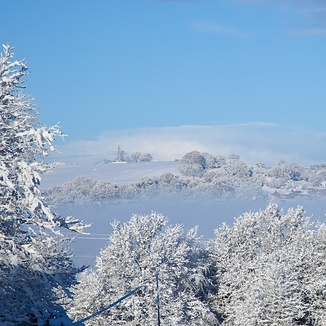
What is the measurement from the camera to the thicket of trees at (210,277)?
3438cm

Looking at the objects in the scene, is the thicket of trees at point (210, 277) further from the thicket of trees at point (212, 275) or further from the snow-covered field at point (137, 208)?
the snow-covered field at point (137, 208)

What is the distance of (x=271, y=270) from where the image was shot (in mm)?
35531

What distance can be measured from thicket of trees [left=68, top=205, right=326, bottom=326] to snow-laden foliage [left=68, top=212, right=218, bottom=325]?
43 mm

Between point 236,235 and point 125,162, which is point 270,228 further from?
point 125,162

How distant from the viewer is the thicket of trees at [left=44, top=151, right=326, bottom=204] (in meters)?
77.9

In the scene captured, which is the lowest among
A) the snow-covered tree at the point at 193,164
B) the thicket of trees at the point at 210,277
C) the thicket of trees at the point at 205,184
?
the thicket of trees at the point at 210,277

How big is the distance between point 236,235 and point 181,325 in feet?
33.5

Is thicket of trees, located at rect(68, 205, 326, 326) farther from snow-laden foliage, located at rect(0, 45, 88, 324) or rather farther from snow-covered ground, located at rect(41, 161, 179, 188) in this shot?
snow-covered ground, located at rect(41, 161, 179, 188)

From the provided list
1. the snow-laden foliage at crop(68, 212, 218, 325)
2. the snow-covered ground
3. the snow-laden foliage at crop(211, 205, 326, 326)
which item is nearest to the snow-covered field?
the snow-covered ground

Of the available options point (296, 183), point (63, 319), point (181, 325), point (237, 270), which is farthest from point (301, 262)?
point (296, 183)

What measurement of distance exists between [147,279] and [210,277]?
27.5 feet

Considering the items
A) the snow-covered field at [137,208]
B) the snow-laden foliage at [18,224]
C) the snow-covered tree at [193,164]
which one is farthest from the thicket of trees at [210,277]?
the snow-covered tree at [193,164]

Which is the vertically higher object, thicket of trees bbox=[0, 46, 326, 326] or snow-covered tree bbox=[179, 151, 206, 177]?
snow-covered tree bbox=[179, 151, 206, 177]

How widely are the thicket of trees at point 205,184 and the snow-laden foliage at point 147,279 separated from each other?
109ft
